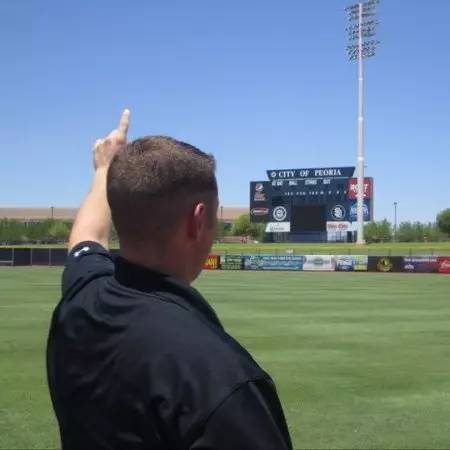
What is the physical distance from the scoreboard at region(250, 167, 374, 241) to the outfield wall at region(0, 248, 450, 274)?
34.3 metres

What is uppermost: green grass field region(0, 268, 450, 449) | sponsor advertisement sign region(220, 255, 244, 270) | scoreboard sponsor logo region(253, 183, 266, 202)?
scoreboard sponsor logo region(253, 183, 266, 202)

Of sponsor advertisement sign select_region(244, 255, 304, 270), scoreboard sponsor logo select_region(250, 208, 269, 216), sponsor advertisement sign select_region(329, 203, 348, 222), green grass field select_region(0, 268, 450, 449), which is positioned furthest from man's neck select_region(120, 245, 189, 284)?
scoreboard sponsor logo select_region(250, 208, 269, 216)

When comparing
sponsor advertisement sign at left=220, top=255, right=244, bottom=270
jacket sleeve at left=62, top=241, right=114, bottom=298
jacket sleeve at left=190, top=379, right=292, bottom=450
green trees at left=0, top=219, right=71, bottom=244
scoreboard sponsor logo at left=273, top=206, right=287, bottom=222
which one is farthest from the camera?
green trees at left=0, top=219, right=71, bottom=244

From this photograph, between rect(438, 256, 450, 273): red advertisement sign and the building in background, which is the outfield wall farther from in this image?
the building in background

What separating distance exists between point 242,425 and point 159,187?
0.69 m

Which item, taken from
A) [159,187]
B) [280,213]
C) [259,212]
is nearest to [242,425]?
[159,187]

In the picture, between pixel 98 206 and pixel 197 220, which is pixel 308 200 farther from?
pixel 197 220

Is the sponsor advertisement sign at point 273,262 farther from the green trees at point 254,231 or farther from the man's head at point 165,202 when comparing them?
the green trees at point 254,231

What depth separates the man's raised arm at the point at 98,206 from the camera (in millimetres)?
2881

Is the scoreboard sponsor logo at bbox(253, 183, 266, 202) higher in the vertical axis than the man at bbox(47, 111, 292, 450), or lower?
higher

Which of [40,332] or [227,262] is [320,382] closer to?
[40,332]

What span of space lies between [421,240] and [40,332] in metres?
123

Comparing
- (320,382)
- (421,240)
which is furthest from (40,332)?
(421,240)

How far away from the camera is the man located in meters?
1.68
